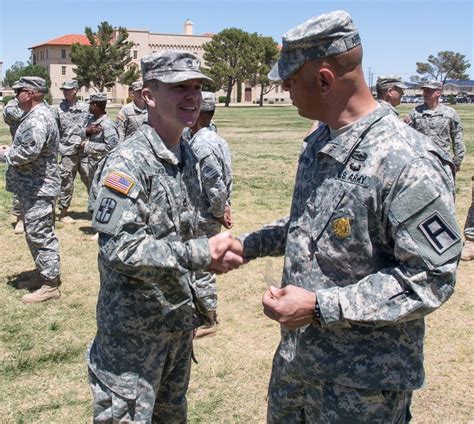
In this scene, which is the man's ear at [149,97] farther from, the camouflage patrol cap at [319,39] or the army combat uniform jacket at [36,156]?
the army combat uniform jacket at [36,156]

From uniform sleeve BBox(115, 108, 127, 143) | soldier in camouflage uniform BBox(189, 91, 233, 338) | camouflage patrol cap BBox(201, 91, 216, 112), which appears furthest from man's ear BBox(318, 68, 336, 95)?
uniform sleeve BBox(115, 108, 127, 143)

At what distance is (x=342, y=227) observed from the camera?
83.7 inches

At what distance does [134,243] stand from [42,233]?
3.82 m

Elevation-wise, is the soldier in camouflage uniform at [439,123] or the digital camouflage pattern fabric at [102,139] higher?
the soldier in camouflage uniform at [439,123]

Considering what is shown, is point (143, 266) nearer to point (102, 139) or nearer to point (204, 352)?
point (204, 352)

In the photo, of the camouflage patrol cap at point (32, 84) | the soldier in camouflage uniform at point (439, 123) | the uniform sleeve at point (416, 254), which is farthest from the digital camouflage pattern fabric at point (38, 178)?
the soldier in camouflage uniform at point (439, 123)

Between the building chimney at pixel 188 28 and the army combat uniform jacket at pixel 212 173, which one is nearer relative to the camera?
the army combat uniform jacket at pixel 212 173

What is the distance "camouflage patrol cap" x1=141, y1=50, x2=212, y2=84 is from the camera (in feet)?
9.29

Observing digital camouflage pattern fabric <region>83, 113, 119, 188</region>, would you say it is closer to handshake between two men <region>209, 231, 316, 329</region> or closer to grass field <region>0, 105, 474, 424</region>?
grass field <region>0, 105, 474, 424</region>

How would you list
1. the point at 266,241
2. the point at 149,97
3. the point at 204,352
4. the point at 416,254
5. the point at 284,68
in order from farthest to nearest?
the point at 204,352 → the point at 149,97 → the point at 266,241 → the point at 284,68 → the point at 416,254

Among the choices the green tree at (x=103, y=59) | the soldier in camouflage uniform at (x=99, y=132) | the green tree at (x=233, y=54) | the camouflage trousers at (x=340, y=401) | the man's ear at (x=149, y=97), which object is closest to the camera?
the camouflage trousers at (x=340, y=401)

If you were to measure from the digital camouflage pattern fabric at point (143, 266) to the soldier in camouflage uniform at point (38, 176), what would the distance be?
3308 millimetres

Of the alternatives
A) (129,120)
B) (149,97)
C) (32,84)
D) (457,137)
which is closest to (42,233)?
(32,84)

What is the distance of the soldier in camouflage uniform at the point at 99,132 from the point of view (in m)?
9.30
